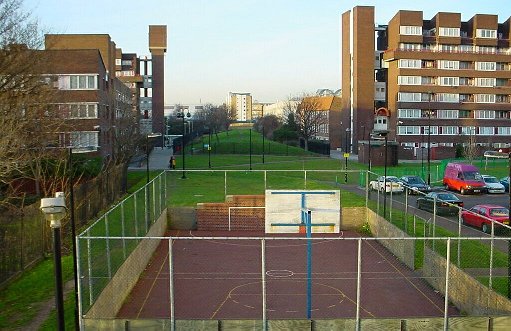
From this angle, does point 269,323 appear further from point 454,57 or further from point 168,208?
point 454,57

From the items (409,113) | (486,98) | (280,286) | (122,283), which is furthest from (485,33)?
(122,283)

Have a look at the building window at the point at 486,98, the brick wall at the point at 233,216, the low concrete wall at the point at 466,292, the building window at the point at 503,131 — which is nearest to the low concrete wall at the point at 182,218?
the brick wall at the point at 233,216

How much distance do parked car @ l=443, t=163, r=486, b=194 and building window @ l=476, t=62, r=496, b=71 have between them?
41.8 meters

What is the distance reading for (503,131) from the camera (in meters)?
86.3

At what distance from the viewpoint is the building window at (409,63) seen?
82.5 meters

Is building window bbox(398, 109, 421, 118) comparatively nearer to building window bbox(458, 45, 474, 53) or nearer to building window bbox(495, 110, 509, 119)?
building window bbox(458, 45, 474, 53)

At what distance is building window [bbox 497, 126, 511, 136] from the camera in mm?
86125

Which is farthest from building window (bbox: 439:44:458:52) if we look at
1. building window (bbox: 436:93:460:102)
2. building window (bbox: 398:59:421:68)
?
building window (bbox: 436:93:460:102)

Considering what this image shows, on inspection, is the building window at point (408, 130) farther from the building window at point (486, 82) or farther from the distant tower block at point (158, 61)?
the distant tower block at point (158, 61)

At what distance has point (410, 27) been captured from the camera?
84125 mm

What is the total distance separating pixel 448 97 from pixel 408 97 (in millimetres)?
6312

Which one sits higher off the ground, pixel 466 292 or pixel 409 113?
pixel 409 113

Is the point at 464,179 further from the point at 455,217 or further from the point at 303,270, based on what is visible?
the point at 303,270

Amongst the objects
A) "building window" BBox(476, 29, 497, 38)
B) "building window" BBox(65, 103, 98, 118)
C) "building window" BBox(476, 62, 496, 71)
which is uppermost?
"building window" BBox(476, 29, 497, 38)
